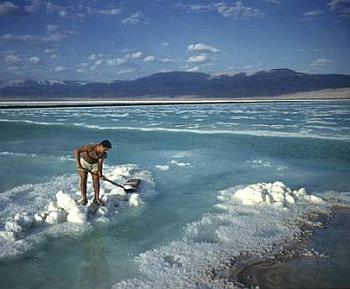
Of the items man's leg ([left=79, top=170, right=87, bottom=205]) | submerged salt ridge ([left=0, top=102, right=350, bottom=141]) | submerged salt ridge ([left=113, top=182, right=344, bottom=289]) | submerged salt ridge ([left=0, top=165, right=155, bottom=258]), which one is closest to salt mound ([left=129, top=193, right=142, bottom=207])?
submerged salt ridge ([left=0, top=165, right=155, bottom=258])

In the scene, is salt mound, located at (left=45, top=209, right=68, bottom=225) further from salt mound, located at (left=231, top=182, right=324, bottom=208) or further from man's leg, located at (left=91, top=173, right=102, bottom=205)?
salt mound, located at (left=231, top=182, right=324, bottom=208)

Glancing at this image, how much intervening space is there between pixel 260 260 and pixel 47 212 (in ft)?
9.30

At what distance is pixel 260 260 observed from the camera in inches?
171

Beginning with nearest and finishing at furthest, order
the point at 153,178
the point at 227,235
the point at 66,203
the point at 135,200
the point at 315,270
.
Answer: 1. the point at 315,270
2. the point at 227,235
3. the point at 66,203
4. the point at 135,200
5. the point at 153,178

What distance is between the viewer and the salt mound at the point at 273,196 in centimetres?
632

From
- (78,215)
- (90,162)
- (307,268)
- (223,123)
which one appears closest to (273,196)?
(307,268)

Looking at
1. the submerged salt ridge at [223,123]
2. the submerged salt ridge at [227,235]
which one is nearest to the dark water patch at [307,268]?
the submerged salt ridge at [227,235]

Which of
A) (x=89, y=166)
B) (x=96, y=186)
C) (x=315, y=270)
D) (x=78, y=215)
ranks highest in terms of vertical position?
(x=89, y=166)

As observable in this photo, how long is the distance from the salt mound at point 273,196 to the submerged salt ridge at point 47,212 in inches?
64.5

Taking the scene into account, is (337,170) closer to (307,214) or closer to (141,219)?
(307,214)

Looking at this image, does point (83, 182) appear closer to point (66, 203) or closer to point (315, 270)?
point (66, 203)

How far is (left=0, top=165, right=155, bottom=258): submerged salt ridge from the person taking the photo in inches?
191

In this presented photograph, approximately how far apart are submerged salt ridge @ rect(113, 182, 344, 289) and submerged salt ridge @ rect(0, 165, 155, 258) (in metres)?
1.19

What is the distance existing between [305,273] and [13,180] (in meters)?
5.97
